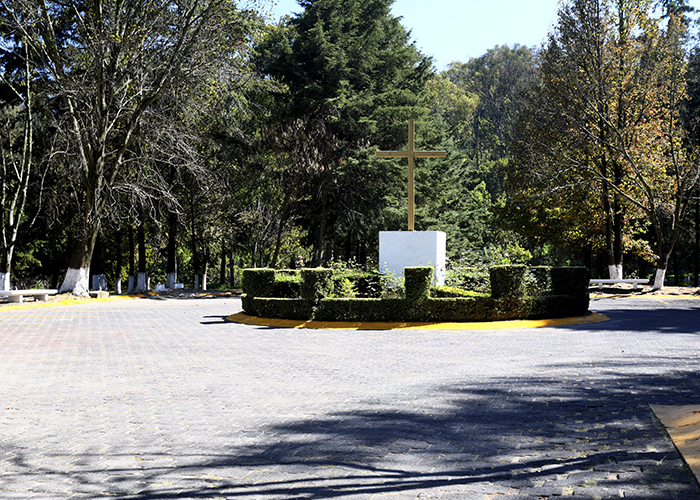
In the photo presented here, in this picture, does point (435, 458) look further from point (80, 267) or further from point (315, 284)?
point (80, 267)

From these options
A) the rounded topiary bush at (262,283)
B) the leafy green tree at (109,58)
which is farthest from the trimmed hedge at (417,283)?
the leafy green tree at (109,58)

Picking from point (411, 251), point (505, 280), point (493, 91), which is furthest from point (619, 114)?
point (493, 91)

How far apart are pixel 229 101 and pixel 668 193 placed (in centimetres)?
2055

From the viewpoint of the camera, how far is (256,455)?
509 cm

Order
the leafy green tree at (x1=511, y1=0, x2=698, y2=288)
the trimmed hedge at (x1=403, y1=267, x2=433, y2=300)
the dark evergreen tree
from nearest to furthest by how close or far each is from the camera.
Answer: the trimmed hedge at (x1=403, y1=267, x2=433, y2=300), the leafy green tree at (x1=511, y1=0, x2=698, y2=288), the dark evergreen tree

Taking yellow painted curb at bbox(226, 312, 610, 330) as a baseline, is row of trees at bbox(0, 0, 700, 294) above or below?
above

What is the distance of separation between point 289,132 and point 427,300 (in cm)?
1966

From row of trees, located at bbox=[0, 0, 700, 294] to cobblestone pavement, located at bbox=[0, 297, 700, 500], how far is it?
564 inches

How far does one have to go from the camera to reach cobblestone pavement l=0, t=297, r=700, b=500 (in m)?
4.45

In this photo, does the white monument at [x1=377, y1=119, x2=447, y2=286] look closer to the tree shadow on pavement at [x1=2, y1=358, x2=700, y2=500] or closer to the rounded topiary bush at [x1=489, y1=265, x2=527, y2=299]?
the rounded topiary bush at [x1=489, y1=265, x2=527, y2=299]

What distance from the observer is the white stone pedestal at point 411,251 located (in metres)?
17.9

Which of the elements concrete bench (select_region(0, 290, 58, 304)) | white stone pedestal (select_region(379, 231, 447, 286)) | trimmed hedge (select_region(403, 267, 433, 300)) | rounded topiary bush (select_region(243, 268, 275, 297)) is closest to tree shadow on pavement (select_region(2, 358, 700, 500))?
trimmed hedge (select_region(403, 267, 433, 300))

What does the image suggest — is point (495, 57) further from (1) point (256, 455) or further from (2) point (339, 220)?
(1) point (256, 455)

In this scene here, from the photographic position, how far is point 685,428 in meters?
5.46
